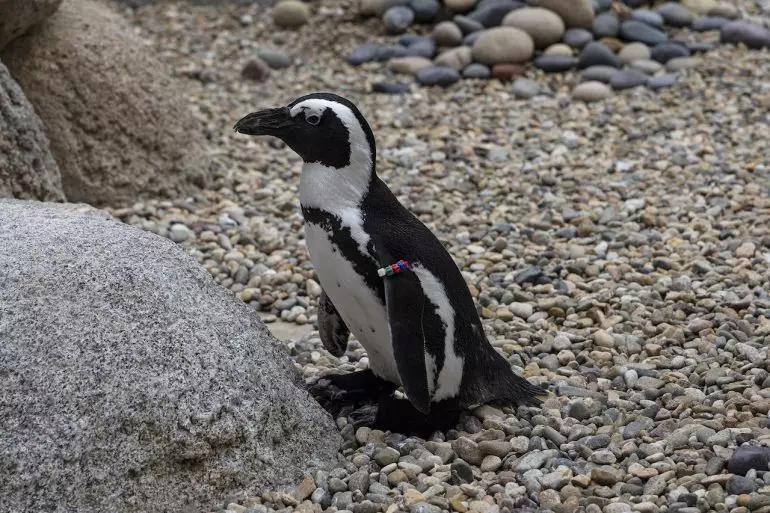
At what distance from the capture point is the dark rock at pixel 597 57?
776 cm

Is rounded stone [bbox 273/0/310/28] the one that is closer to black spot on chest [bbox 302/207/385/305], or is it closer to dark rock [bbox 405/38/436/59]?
dark rock [bbox 405/38/436/59]

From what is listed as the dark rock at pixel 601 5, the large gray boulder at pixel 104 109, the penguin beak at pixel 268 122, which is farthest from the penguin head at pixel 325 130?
the dark rock at pixel 601 5

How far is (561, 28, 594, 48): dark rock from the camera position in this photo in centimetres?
802

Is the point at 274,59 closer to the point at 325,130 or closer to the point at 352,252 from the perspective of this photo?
the point at 325,130

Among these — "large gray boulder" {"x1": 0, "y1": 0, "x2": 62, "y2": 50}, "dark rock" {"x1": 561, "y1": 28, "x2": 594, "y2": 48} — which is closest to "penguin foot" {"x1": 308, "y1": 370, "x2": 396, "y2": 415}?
"large gray boulder" {"x1": 0, "y1": 0, "x2": 62, "y2": 50}

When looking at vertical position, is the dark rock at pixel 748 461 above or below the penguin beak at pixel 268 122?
below

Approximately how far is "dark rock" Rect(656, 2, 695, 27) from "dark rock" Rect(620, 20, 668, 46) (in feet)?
1.11

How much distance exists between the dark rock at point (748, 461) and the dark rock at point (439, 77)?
5063 mm

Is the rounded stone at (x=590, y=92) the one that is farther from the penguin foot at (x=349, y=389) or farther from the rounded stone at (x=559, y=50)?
the penguin foot at (x=349, y=389)

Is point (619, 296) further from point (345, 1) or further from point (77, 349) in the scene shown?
point (345, 1)

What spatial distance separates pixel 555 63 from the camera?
7.73m

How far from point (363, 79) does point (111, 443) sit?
17.8 ft

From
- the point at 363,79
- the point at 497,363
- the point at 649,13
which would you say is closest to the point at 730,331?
the point at 497,363

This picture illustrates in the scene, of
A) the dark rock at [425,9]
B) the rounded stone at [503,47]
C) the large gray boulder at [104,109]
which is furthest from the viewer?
the dark rock at [425,9]
